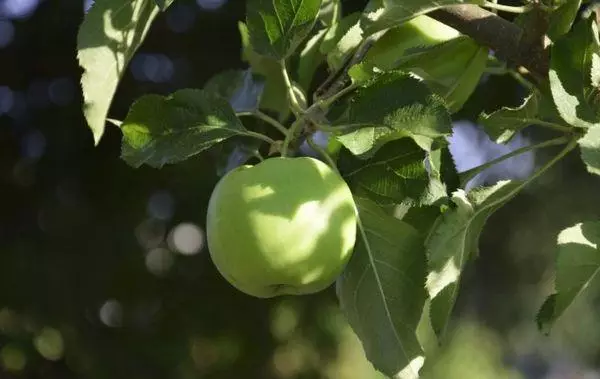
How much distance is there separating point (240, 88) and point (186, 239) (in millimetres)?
1263

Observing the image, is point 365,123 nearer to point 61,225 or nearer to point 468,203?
point 468,203

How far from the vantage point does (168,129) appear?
0.52 m

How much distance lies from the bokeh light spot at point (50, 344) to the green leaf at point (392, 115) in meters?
1.53

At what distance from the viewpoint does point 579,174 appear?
2785mm

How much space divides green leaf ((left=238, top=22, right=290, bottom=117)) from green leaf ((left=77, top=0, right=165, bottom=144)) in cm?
19

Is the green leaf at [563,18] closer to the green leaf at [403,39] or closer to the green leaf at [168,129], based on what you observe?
the green leaf at [403,39]

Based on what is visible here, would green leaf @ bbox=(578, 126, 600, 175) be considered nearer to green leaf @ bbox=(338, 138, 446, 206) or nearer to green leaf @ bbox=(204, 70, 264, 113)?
green leaf @ bbox=(338, 138, 446, 206)

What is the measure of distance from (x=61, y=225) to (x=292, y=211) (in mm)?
1488

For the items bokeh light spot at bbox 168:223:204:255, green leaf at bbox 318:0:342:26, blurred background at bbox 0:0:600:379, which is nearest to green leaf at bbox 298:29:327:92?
green leaf at bbox 318:0:342:26

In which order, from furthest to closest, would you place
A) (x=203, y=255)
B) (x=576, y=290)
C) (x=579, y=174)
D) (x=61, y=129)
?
(x=579, y=174) → (x=203, y=255) → (x=61, y=129) → (x=576, y=290)

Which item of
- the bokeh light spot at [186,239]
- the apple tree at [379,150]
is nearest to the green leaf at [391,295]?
the apple tree at [379,150]

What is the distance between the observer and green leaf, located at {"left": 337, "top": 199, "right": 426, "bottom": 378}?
20.2 inches

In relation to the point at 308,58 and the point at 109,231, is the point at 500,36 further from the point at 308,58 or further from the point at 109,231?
the point at 109,231

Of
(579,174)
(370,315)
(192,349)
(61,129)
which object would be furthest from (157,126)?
(579,174)
